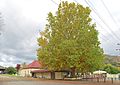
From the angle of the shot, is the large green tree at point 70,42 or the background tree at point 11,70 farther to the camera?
the background tree at point 11,70

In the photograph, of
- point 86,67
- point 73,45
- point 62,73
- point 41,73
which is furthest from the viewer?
point 41,73

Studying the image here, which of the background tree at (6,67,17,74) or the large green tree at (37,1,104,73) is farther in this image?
the background tree at (6,67,17,74)

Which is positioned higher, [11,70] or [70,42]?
[70,42]

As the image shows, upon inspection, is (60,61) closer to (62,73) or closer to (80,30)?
(80,30)

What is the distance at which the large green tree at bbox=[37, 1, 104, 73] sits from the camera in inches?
2291

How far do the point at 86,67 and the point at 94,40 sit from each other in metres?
5.83

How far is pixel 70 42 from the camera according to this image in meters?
57.4

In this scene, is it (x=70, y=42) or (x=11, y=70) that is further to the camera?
(x=11, y=70)

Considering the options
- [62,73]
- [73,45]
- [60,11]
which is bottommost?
[62,73]

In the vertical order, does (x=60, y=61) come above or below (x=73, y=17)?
below

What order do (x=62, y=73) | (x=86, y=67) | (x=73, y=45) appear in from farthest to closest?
(x=62, y=73) < (x=86, y=67) < (x=73, y=45)

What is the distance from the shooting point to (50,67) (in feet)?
201

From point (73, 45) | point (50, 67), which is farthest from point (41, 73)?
point (73, 45)

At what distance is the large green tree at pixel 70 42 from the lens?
191 ft
